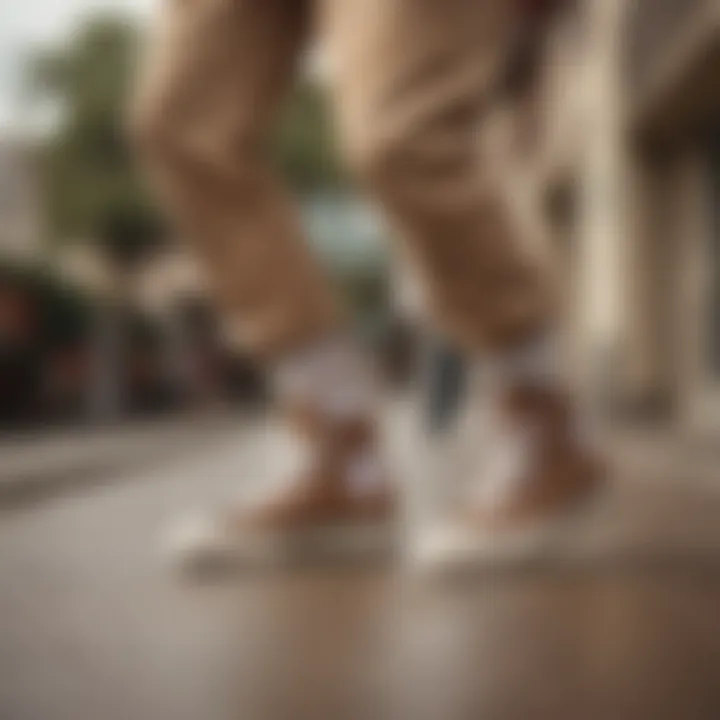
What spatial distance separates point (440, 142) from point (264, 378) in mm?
459

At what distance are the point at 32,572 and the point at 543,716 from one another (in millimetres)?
517

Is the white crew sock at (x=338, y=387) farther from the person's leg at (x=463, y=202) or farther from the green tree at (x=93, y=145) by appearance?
the green tree at (x=93, y=145)

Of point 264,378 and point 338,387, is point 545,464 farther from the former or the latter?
point 264,378

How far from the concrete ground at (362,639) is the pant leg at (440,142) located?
204 millimetres

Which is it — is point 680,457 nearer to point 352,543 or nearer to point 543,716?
point 352,543

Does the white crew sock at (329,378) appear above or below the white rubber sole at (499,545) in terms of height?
above

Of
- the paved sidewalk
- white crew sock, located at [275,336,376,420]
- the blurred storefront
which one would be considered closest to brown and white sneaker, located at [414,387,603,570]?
white crew sock, located at [275,336,376,420]

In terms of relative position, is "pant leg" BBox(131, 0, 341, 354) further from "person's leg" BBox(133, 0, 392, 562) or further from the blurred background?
the blurred background

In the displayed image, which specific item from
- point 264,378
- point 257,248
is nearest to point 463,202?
point 257,248

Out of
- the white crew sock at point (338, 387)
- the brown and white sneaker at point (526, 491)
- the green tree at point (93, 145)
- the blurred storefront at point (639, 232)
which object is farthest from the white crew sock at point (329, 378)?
the green tree at point (93, 145)

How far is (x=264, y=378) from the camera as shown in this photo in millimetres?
1196

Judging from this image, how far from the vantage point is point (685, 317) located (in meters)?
3.36

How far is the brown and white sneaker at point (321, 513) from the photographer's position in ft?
2.96

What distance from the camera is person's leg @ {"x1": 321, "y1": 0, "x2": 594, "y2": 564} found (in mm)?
783
